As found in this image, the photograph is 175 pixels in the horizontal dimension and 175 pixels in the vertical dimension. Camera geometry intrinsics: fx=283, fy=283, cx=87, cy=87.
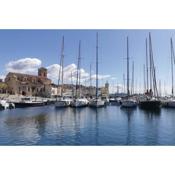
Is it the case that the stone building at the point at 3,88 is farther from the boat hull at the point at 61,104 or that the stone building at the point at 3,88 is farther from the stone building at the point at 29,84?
the boat hull at the point at 61,104

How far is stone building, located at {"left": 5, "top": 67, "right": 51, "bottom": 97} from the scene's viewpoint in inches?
1366

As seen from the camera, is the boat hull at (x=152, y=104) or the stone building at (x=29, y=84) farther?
the stone building at (x=29, y=84)

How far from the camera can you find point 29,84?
40094 millimetres

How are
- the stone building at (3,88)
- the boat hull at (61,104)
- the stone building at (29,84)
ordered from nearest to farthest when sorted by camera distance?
the boat hull at (61,104) < the stone building at (3,88) < the stone building at (29,84)

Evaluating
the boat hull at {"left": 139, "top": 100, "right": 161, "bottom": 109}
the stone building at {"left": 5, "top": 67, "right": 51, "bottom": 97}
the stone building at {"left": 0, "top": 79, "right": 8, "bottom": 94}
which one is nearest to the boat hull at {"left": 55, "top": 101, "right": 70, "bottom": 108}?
the boat hull at {"left": 139, "top": 100, "right": 161, "bottom": 109}

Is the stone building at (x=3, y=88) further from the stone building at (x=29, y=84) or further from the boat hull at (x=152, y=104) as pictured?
the boat hull at (x=152, y=104)

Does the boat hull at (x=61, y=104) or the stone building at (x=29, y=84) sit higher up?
the stone building at (x=29, y=84)

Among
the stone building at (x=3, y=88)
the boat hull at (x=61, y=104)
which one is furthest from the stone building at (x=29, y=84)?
the boat hull at (x=61, y=104)

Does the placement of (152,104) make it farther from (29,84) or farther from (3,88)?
(29,84)

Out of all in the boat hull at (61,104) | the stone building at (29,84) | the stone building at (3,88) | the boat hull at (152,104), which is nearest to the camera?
the boat hull at (152,104)

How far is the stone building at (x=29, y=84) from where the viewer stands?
34.7 meters

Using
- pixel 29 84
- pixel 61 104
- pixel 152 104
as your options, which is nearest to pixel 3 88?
pixel 29 84
